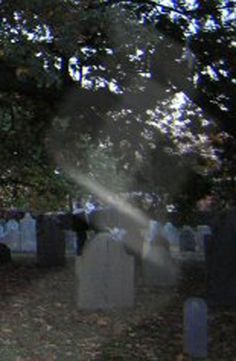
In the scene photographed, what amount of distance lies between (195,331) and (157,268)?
506 cm

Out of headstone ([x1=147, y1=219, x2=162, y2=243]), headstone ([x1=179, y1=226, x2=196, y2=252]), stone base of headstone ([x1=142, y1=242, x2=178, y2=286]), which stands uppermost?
headstone ([x1=147, y1=219, x2=162, y2=243])

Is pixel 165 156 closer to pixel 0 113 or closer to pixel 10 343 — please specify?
pixel 0 113

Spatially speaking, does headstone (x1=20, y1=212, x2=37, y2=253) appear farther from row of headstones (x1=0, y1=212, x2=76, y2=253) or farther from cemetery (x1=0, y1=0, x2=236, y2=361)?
cemetery (x1=0, y1=0, x2=236, y2=361)

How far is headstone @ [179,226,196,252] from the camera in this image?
22.9 m

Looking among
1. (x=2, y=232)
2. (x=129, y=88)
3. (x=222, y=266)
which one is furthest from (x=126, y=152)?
(x=2, y=232)

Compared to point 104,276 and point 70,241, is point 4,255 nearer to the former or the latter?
point 70,241

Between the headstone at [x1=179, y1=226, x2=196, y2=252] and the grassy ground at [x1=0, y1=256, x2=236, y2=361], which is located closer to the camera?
the grassy ground at [x1=0, y1=256, x2=236, y2=361]

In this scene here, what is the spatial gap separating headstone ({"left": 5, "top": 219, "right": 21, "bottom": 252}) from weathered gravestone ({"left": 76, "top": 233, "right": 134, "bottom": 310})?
42.4 ft

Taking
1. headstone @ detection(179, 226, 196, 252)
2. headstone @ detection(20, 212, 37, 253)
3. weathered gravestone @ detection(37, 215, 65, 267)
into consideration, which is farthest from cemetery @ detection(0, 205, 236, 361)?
headstone @ detection(20, 212, 37, 253)

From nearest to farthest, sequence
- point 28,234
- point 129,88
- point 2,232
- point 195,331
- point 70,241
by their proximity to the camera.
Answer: point 195,331
point 129,88
point 70,241
point 28,234
point 2,232

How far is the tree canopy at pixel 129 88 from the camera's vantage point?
7387mm

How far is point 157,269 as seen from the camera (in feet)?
43.4

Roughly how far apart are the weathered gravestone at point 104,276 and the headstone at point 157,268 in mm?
2182

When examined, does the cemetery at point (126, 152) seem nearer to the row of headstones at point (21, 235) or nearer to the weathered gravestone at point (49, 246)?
the weathered gravestone at point (49, 246)
